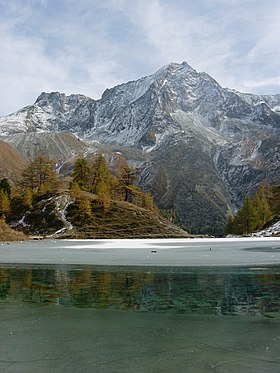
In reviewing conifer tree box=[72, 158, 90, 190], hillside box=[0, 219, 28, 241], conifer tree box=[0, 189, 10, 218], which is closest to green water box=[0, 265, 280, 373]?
hillside box=[0, 219, 28, 241]

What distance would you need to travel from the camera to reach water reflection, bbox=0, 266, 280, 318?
56.5 ft

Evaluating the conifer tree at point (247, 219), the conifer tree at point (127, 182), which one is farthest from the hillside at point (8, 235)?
the conifer tree at point (247, 219)

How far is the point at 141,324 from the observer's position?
14.1 metres

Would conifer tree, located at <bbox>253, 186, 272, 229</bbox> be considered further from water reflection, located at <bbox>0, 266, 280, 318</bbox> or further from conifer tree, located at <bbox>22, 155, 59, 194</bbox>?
water reflection, located at <bbox>0, 266, 280, 318</bbox>

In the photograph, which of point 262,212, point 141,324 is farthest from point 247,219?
point 141,324

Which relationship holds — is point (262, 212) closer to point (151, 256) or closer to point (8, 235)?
point (8, 235)

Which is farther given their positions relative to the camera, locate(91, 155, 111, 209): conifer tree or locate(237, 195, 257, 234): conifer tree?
locate(237, 195, 257, 234): conifer tree

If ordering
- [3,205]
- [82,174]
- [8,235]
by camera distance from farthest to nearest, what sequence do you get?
1. [82,174]
2. [3,205]
3. [8,235]

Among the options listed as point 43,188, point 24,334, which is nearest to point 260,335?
point 24,334

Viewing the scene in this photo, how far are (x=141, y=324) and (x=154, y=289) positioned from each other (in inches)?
303

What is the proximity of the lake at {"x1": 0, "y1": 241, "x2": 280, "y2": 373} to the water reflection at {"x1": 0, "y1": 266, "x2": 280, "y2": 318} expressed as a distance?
4cm

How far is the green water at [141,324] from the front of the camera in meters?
10.2

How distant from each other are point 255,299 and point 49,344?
10.2 meters

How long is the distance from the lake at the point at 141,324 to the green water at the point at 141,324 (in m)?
0.02
